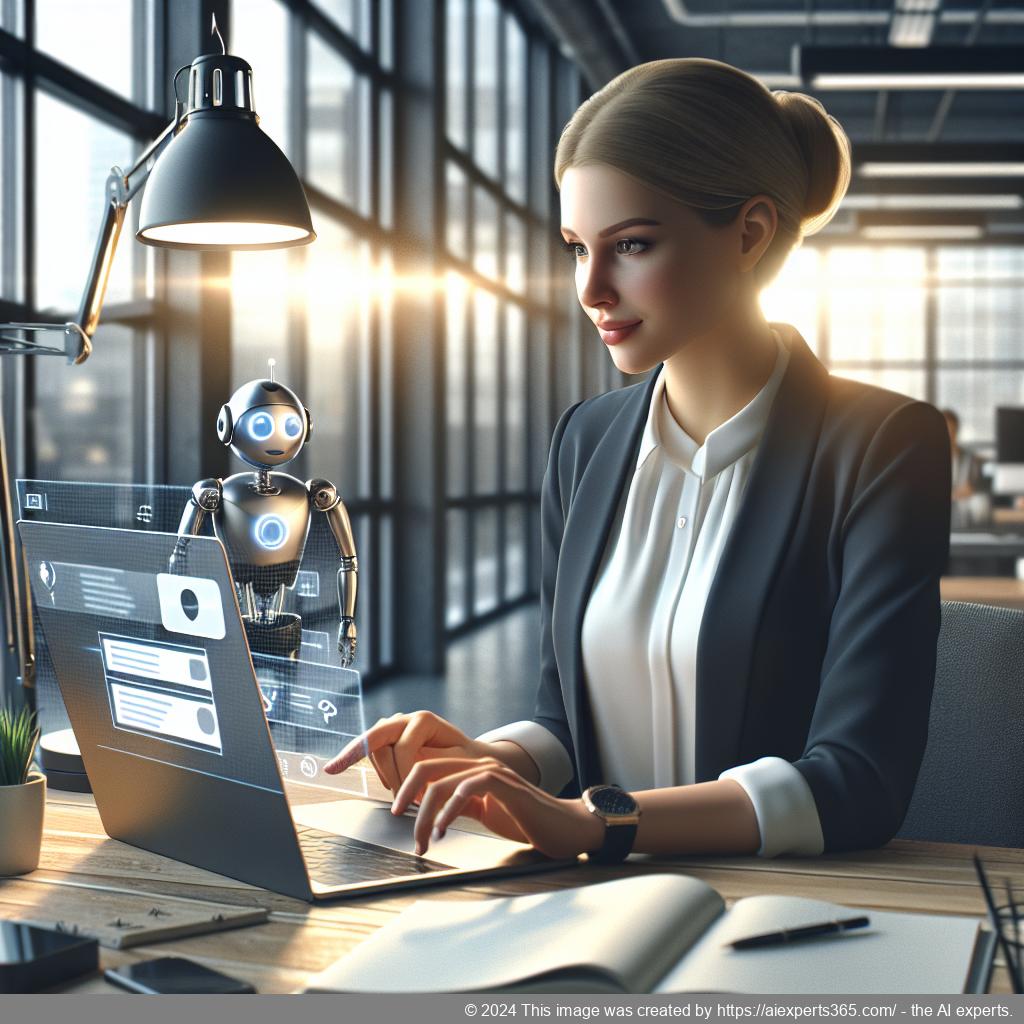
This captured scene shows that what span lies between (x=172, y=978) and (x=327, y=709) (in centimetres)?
28

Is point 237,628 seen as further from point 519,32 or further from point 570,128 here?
point 519,32

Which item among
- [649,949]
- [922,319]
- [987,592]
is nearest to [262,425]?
[649,949]

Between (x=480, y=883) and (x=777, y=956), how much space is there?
0.29m

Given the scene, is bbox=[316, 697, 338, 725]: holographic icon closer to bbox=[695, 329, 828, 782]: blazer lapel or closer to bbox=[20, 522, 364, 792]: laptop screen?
bbox=[20, 522, 364, 792]: laptop screen

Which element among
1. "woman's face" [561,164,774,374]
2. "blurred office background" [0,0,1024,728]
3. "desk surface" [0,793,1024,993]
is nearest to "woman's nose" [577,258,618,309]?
"woman's face" [561,164,774,374]

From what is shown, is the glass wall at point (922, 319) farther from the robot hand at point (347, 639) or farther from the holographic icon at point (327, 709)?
the holographic icon at point (327, 709)

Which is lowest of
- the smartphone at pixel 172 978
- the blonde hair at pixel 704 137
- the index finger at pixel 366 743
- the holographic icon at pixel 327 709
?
the smartphone at pixel 172 978

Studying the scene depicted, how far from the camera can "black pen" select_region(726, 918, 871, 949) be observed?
78cm

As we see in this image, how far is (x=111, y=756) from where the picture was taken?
3.51 feet

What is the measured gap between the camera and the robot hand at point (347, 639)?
1.53m

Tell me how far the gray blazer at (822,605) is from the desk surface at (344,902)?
0.19 ft

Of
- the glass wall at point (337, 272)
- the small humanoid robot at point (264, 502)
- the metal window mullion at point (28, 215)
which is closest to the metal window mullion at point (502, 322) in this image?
the glass wall at point (337, 272)
